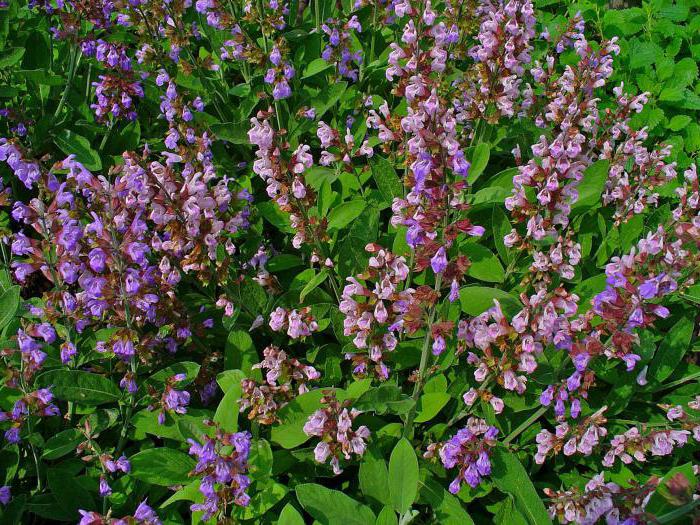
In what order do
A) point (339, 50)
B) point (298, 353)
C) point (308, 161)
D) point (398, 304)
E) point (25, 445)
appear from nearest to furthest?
point (398, 304) < point (308, 161) < point (25, 445) < point (298, 353) < point (339, 50)

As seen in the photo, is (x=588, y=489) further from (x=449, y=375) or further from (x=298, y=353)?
(x=298, y=353)

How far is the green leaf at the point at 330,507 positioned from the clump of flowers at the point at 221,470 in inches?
9.7

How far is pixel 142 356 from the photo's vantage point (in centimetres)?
288

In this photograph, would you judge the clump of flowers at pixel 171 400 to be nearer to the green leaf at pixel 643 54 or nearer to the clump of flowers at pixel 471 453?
the clump of flowers at pixel 471 453

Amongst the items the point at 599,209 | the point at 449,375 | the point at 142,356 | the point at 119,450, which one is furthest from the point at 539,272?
the point at 119,450

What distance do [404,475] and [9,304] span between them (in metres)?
2.01

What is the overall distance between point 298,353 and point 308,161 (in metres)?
1.30

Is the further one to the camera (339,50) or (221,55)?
(221,55)

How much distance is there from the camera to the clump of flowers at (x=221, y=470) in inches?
95.9

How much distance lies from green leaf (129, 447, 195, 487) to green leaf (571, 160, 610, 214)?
8.59 feet

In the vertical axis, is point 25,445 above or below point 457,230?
below

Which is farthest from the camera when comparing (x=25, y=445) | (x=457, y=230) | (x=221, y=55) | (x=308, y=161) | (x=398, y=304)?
(x=221, y=55)

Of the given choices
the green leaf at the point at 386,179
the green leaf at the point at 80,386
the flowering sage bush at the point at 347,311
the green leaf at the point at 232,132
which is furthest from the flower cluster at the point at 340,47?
the green leaf at the point at 80,386

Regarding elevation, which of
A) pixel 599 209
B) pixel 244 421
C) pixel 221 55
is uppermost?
pixel 221 55
